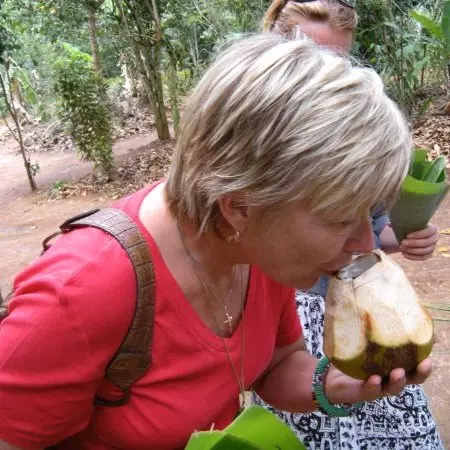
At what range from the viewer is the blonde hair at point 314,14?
77.7 inches

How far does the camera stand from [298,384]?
1.48m

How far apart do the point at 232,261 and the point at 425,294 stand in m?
2.94

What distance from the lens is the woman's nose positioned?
1095 mm

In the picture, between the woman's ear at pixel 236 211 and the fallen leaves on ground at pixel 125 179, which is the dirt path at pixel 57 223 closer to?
the fallen leaves on ground at pixel 125 179

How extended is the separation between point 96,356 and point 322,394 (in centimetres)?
65

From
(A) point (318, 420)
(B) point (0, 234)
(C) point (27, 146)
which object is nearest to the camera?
(A) point (318, 420)

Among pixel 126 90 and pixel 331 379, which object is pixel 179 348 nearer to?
pixel 331 379

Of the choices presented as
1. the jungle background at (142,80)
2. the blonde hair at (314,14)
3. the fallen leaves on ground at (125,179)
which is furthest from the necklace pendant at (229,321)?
the fallen leaves on ground at (125,179)

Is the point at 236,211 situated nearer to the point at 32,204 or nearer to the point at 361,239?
the point at 361,239

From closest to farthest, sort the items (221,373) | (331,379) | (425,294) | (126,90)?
(221,373)
(331,379)
(425,294)
(126,90)

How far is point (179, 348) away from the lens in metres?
1.16

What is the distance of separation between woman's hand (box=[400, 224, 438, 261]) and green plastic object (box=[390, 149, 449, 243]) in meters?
0.09

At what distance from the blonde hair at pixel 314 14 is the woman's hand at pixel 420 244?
784mm

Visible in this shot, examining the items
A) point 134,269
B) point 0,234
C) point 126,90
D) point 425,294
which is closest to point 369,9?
point 425,294
